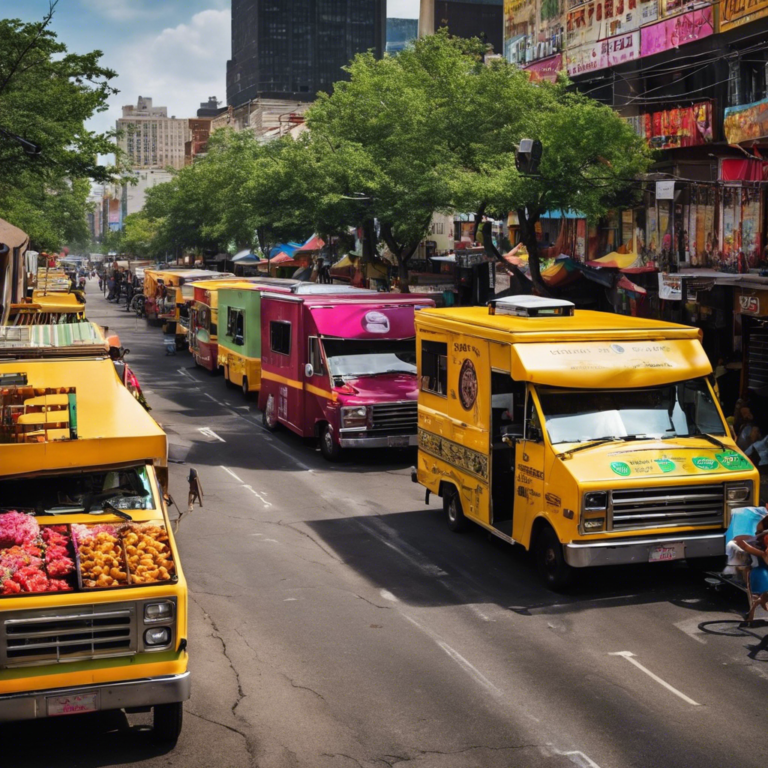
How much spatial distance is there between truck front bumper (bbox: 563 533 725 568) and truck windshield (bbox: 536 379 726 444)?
129cm

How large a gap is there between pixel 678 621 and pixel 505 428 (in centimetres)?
305

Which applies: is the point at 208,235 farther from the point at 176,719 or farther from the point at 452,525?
the point at 176,719

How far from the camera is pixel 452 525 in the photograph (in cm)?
1527

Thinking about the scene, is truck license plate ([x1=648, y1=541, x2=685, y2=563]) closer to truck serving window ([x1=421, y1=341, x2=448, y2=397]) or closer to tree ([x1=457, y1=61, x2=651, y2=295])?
truck serving window ([x1=421, y1=341, x2=448, y2=397])

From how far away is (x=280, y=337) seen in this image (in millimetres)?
23500

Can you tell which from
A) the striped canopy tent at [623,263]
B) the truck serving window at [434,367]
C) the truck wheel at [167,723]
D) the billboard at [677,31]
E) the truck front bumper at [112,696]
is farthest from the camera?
the striped canopy tent at [623,263]

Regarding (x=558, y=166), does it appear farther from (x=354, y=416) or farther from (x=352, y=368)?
(x=354, y=416)

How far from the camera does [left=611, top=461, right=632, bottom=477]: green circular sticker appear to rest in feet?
38.9

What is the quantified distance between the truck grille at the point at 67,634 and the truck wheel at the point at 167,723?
1.88 feet

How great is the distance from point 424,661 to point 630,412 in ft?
14.0

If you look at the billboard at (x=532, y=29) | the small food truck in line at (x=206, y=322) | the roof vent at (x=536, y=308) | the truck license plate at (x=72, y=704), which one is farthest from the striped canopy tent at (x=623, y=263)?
the truck license plate at (x=72, y=704)

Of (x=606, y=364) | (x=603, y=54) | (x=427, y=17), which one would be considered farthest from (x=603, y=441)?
(x=427, y=17)

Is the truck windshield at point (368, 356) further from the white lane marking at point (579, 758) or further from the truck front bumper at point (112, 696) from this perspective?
the truck front bumper at point (112, 696)

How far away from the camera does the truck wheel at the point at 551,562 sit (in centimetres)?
1209
